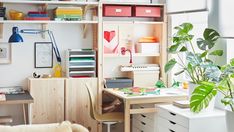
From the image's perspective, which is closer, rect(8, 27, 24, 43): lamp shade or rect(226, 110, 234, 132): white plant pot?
rect(226, 110, 234, 132): white plant pot

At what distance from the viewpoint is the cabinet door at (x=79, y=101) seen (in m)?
4.72

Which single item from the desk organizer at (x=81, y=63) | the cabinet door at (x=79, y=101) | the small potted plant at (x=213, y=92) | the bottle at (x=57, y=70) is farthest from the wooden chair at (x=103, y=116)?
the small potted plant at (x=213, y=92)

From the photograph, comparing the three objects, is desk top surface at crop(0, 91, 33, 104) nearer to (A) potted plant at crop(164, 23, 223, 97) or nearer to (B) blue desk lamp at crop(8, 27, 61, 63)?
(B) blue desk lamp at crop(8, 27, 61, 63)

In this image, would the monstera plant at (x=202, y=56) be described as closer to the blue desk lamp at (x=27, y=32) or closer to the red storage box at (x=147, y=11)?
the red storage box at (x=147, y=11)

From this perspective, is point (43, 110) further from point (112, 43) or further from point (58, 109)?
point (112, 43)

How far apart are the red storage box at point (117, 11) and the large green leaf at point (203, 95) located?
183cm

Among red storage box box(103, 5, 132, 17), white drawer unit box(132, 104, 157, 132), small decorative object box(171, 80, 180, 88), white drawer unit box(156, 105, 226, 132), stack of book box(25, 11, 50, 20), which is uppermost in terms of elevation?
red storage box box(103, 5, 132, 17)

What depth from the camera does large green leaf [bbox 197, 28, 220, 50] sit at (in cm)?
375

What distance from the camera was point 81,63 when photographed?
188 inches

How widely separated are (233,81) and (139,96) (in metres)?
1.08

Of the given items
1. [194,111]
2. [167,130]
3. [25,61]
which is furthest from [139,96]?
[25,61]

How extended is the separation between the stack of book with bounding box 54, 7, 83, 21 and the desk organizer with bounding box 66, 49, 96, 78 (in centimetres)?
38

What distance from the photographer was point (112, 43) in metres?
5.01

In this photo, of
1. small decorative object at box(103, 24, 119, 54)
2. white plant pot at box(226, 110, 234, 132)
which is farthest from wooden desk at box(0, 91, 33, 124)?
white plant pot at box(226, 110, 234, 132)
